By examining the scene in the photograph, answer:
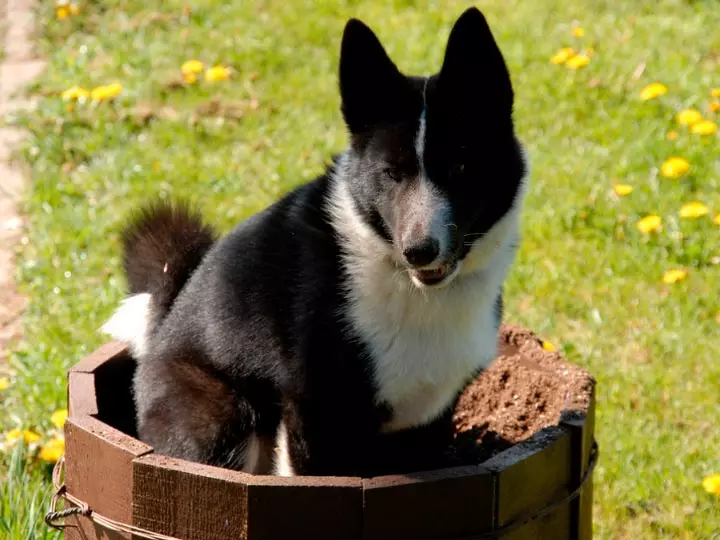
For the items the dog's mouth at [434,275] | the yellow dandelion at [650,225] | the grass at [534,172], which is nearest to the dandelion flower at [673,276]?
the grass at [534,172]

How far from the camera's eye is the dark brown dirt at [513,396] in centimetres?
354

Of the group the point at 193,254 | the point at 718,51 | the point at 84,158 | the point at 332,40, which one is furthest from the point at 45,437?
the point at 718,51

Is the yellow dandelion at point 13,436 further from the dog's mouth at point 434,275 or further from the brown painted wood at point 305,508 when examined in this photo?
the dog's mouth at point 434,275

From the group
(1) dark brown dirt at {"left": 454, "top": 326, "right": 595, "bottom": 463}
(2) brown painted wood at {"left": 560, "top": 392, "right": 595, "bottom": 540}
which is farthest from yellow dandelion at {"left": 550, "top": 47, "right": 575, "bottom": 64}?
(2) brown painted wood at {"left": 560, "top": 392, "right": 595, "bottom": 540}

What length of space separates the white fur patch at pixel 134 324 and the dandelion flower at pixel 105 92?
3370mm

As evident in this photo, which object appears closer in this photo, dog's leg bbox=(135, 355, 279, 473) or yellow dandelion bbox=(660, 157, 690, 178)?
dog's leg bbox=(135, 355, 279, 473)

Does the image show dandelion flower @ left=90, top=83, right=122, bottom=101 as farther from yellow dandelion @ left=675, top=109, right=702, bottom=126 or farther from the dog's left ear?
the dog's left ear

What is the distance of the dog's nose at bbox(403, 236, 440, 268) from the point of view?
2.78 m

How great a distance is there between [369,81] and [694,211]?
2810mm

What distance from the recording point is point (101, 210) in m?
6.02

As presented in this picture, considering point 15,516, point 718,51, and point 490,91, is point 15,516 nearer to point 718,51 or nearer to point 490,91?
point 490,91

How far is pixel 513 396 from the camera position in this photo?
12.4 feet

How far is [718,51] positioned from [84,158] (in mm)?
4142

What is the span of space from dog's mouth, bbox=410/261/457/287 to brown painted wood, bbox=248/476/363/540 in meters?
0.61
